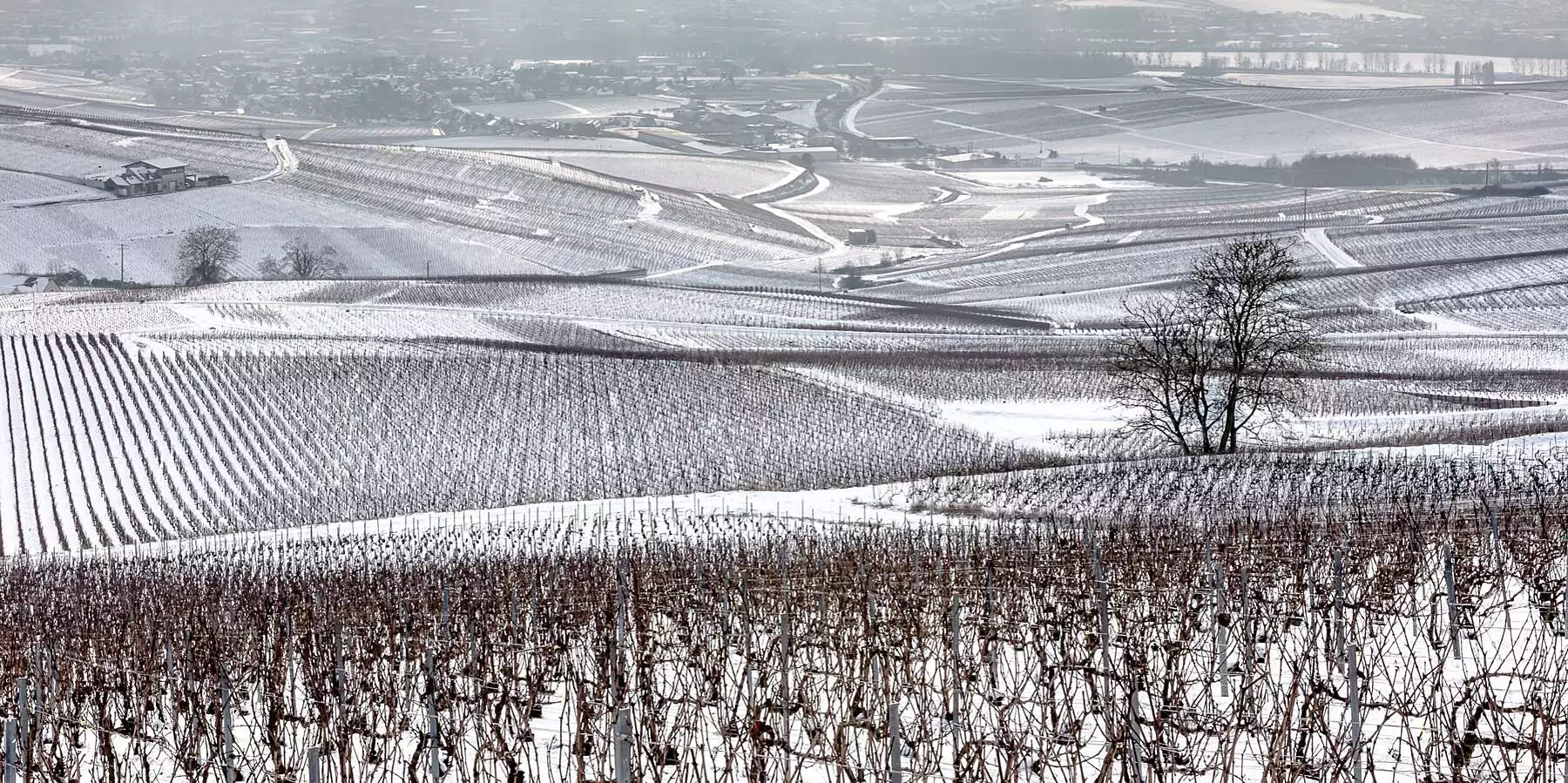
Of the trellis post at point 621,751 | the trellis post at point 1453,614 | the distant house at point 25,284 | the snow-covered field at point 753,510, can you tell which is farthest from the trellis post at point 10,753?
the distant house at point 25,284

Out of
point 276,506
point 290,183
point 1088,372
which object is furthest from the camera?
point 290,183

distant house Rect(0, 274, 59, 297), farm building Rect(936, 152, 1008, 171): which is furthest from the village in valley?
farm building Rect(936, 152, 1008, 171)

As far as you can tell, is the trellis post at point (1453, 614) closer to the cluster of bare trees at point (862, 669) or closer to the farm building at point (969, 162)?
the cluster of bare trees at point (862, 669)

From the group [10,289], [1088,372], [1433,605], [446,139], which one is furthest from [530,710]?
[446,139]

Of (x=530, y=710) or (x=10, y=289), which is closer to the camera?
(x=530, y=710)

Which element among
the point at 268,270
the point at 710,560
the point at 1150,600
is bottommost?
the point at 268,270

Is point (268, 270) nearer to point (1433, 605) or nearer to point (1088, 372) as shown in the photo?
point (1088, 372)

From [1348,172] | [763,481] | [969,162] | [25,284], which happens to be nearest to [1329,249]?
[1348,172]
